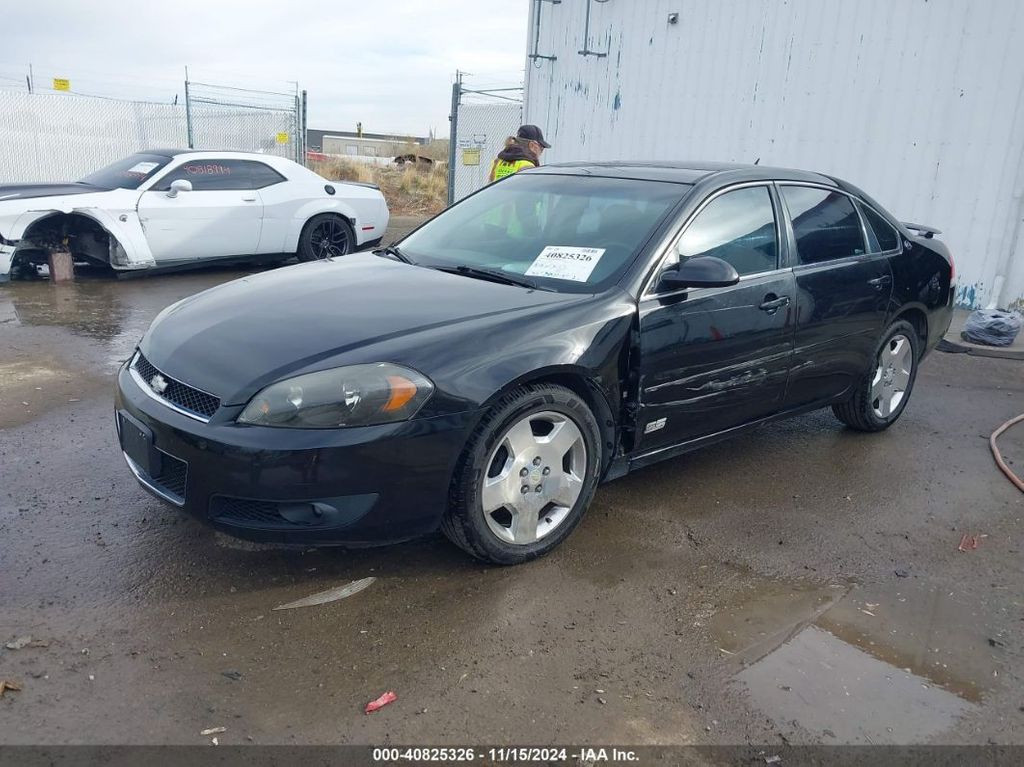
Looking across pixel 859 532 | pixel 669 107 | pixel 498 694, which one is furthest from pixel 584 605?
pixel 669 107

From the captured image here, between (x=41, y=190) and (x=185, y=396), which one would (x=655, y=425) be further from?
(x=41, y=190)

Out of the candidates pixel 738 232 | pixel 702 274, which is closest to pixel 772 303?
pixel 738 232

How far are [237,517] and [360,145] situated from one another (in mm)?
51719

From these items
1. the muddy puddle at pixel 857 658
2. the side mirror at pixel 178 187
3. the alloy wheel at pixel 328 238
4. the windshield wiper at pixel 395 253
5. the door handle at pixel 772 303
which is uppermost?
the windshield wiper at pixel 395 253

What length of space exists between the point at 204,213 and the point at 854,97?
7.31 meters

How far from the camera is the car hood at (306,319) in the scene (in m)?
3.15

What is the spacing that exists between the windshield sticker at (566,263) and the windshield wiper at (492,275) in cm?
9

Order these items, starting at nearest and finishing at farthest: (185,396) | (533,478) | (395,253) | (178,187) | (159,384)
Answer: (185,396) → (159,384) → (533,478) → (395,253) → (178,187)

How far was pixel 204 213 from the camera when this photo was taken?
31.5 ft

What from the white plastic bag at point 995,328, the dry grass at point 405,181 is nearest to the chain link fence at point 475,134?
the dry grass at point 405,181

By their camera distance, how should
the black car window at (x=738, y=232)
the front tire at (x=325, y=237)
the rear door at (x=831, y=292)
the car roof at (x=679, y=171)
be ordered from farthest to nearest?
the front tire at (x=325, y=237) → the rear door at (x=831, y=292) → the car roof at (x=679, y=171) → the black car window at (x=738, y=232)

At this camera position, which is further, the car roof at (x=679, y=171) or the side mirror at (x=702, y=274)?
the car roof at (x=679, y=171)

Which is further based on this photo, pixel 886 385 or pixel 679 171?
pixel 886 385

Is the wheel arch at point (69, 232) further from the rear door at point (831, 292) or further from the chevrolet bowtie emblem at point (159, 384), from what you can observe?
the rear door at point (831, 292)
